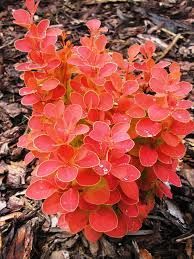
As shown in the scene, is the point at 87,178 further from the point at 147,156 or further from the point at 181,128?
the point at 181,128

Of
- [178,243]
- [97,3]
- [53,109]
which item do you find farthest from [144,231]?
[97,3]

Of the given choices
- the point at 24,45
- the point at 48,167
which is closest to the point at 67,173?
the point at 48,167

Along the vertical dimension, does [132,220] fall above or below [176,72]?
below

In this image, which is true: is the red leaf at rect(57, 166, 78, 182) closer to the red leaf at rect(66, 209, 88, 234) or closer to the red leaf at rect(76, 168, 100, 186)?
the red leaf at rect(76, 168, 100, 186)

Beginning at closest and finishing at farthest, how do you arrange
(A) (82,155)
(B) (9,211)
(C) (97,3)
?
(A) (82,155)
(B) (9,211)
(C) (97,3)

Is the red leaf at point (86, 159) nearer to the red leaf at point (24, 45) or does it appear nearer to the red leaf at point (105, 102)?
the red leaf at point (105, 102)

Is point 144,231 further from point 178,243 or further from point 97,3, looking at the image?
point 97,3
